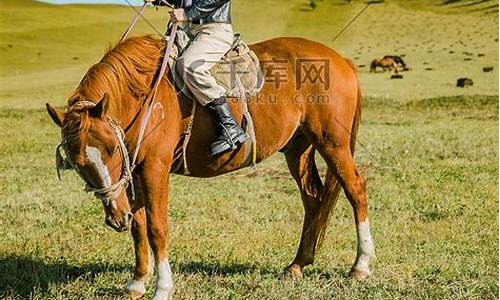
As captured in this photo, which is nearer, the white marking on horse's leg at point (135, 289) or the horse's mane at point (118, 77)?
the horse's mane at point (118, 77)

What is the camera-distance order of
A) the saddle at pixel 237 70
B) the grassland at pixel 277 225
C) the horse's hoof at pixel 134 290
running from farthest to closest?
1. the grassland at pixel 277 225
2. the saddle at pixel 237 70
3. the horse's hoof at pixel 134 290

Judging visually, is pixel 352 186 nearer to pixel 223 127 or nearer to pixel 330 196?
pixel 330 196

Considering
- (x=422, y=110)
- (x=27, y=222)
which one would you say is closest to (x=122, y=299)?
(x=27, y=222)

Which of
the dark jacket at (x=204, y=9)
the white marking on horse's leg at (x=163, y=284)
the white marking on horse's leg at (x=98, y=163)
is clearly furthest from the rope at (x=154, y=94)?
the white marking on horse's leg at (x=163, y=284)

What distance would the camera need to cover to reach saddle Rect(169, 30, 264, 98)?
19.4 feet

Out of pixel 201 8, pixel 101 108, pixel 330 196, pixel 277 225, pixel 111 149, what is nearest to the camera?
pixel 101 108

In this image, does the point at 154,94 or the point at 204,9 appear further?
the point at 204,9

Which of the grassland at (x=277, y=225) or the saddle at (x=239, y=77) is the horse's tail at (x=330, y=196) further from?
the saddle at (x=239, y=77)

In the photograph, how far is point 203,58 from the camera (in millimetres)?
5777

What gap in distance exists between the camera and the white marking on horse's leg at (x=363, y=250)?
21.1 ft

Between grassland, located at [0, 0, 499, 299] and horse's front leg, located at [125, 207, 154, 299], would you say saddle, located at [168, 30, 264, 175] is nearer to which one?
horse's front leg, located at [125, 207, 154, 299]

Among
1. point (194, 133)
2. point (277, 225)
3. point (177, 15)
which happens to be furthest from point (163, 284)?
point (277, 225)

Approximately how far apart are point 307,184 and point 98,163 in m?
2.69

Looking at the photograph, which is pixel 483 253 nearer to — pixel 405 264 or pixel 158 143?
pixel 405 264
